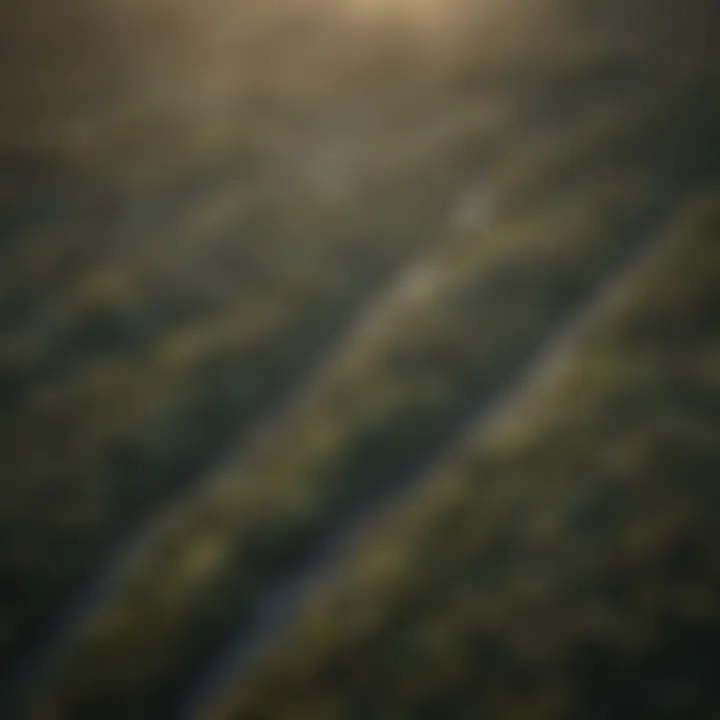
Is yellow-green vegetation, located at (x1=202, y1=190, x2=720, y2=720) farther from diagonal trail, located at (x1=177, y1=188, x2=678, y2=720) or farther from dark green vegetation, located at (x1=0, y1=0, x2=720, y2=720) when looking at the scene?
diagonal trail, located at (x1=177, y1=188, x2=678, y2=720)

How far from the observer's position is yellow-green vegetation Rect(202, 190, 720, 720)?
3872 cm

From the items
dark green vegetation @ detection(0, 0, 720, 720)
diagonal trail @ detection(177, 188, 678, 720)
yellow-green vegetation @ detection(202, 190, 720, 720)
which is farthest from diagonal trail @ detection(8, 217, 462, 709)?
yellow-green vegetation @ detection(202, 190, 720, 720)

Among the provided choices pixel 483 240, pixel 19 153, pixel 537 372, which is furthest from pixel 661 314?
pixel 19 153

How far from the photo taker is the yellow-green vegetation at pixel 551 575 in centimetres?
3872

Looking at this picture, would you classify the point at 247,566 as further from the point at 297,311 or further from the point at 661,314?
the point at 661,314

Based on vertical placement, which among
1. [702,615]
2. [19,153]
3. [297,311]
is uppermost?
[19,153]

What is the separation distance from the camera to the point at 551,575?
4300 cm

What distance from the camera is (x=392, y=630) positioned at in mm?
42062

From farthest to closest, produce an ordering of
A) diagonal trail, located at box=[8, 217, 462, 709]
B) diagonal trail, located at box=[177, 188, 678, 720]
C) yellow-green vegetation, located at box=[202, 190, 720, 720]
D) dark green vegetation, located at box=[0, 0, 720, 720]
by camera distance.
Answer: diagonal trail, located at box=[8, 217, 462, 709]
diagonal trail, located at box=[177, 188, 678, 720]
dark green vegetation, located at box=[0, 0, 720, 720]
yellow-green vegetation, located at box=[202, 190, 720, 720]

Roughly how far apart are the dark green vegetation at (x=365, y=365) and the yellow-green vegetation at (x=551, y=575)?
0.15 m

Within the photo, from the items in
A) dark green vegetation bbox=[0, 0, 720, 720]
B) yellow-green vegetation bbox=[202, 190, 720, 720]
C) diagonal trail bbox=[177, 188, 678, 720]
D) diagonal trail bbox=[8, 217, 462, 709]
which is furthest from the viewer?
diagonal trail bbox=[8, 217, 462, 709]

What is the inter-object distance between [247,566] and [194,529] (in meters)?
3.51

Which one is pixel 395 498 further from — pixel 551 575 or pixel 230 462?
pixel 551 575

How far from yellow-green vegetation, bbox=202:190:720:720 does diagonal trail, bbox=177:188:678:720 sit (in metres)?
0.65
